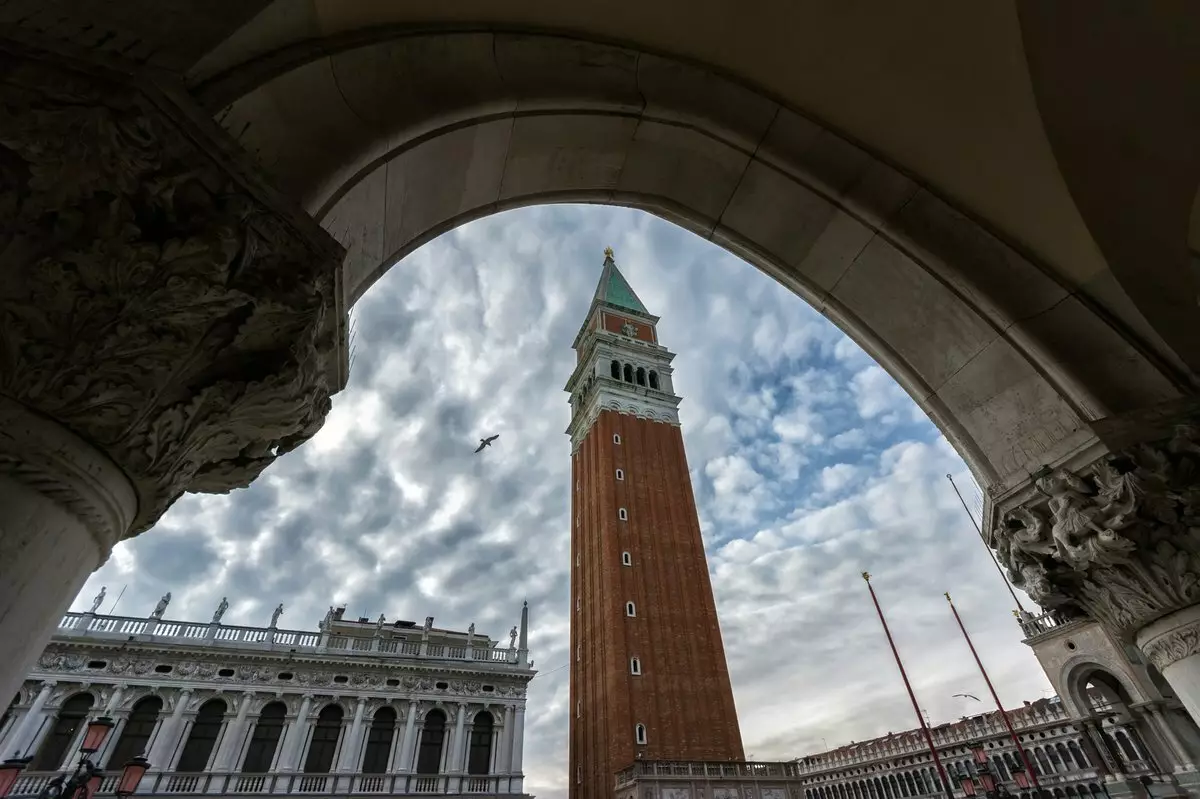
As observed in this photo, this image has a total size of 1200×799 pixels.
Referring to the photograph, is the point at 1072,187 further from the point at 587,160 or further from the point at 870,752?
the point at 870,752

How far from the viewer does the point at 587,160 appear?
3.26 m

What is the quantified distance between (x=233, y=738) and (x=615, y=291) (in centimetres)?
3580

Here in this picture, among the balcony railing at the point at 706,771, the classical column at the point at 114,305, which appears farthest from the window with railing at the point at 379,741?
the classical column at the point at 114,305

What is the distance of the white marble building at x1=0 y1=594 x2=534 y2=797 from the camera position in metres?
16.0

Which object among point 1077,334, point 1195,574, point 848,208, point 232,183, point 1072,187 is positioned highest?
point 848,208

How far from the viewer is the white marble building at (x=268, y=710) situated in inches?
629

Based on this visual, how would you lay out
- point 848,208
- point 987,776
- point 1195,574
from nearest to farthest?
point 1195,574, point 848,208, point 987,776

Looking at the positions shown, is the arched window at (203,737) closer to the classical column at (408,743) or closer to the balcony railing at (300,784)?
the balcony railing at (300,784)

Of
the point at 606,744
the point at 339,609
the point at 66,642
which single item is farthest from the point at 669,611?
the point at 66,642

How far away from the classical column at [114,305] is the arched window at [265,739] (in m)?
21.2

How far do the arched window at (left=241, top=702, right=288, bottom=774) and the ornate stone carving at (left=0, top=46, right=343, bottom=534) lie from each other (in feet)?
69.4

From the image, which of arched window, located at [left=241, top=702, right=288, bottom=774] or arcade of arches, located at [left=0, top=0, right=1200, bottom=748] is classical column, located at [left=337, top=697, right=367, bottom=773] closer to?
arched window, located at [left=241, top=702, right=288, bottom=774]

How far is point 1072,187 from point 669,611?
28.4 metres

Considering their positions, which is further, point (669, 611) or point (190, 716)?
point (669, 611)
